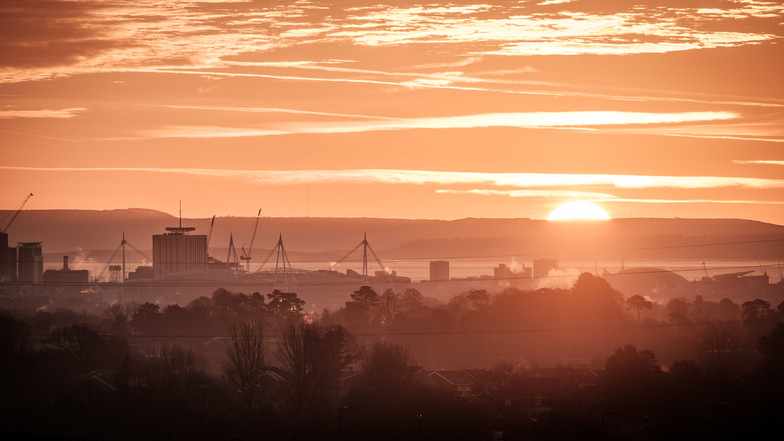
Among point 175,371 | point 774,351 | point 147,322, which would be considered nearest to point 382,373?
point 175,371

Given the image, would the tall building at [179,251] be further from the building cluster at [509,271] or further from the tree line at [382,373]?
the tree line at [382,373]

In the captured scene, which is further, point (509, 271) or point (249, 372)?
point (509, 271)

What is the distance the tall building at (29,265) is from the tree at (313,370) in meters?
112

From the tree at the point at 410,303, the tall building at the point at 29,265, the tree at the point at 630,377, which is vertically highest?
the tall building at the point at 29,265

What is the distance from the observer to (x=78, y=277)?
546 feet

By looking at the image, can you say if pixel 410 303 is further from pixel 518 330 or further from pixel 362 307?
pixel 518 330

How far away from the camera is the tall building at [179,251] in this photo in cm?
18025

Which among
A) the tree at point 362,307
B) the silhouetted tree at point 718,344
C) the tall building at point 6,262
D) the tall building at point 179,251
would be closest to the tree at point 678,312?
the silhouetted tree at point 718,344

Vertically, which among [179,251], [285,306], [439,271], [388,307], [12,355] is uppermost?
[179,251]

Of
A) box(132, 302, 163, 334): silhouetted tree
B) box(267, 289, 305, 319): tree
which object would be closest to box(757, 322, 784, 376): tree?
box(267, 289, 305, 319): tree

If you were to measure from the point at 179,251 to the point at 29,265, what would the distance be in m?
20.6

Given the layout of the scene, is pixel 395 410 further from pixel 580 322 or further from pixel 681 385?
pixel 580 322

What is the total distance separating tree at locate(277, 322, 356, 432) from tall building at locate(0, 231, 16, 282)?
343 feet

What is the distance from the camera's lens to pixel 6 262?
174500mm
